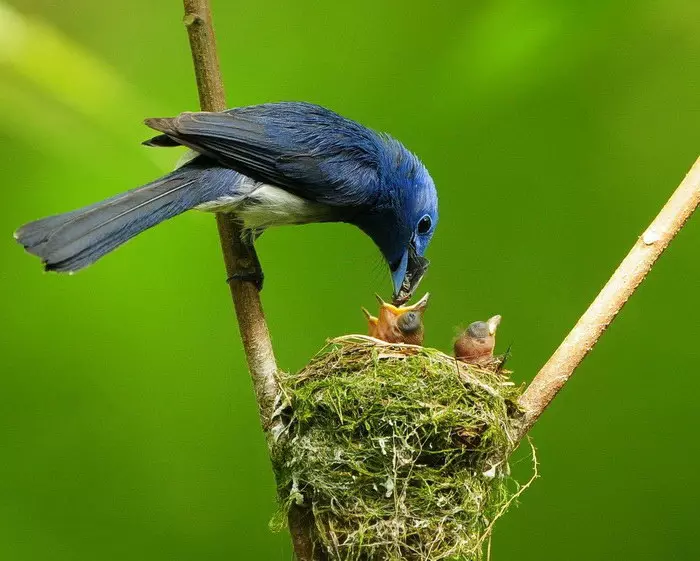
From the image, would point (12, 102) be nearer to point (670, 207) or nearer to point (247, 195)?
point (247, 195)

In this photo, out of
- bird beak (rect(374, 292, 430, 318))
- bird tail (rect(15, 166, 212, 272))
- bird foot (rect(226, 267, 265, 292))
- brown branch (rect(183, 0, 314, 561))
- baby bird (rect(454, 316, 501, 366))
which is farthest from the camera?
bird beak (rect(374, 292, 430, 318))

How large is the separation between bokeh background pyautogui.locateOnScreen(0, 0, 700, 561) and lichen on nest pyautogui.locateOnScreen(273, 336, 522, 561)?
0.81 m

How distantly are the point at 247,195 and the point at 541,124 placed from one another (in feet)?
4.61

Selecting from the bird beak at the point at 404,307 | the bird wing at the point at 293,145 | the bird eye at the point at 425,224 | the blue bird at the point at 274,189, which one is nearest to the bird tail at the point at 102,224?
the blue bird at the point at 274,189

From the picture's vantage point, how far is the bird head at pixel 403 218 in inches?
144

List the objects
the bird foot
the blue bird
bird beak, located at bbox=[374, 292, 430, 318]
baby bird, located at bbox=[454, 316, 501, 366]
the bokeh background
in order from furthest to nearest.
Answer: the bokeh background
bird beak, located at bbox=[374, 292, 430, 318]
baby bird, located at bbox=[454, 316, 501, 366]
the bird foot
the blue bird

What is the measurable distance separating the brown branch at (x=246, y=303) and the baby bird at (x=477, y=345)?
764 millimetres

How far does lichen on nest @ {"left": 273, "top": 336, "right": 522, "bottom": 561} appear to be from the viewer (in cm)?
282

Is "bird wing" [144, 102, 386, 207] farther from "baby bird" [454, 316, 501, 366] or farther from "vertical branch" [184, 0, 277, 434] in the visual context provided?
"baby bird" [454, 316, 501, 366]

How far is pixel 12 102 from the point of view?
3.04m

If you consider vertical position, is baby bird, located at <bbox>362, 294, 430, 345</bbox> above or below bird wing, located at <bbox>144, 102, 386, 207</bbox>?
below

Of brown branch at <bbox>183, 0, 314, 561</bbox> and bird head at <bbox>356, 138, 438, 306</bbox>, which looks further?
bird head at <bbox>356, 138, 438, 306</bbox>

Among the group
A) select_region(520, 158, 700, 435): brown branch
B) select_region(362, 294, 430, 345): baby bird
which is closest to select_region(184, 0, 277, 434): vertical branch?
select_region(362, 294, 430, 345): baby bird

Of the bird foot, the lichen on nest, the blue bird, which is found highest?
the blue bird
